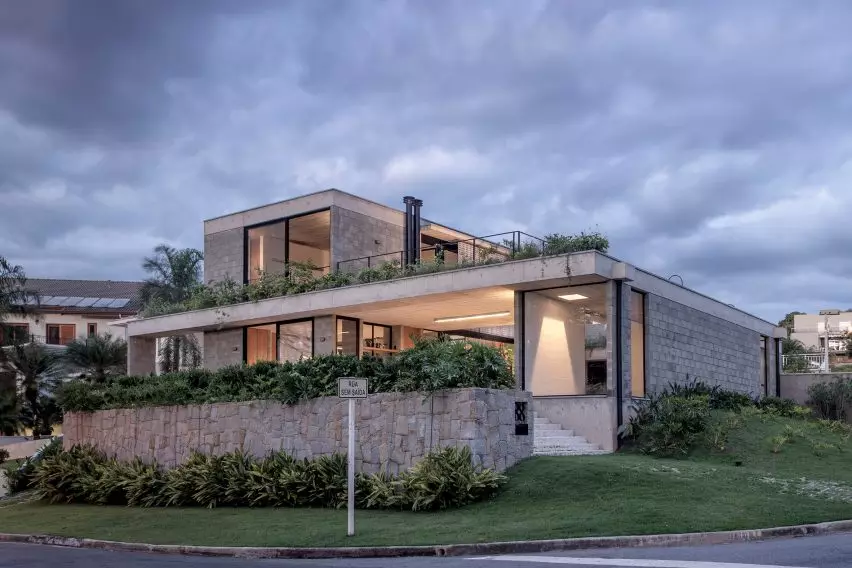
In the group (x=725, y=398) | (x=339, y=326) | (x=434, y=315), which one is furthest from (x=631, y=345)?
(x=339, y=326)

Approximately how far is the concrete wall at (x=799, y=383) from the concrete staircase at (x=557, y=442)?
14597 mm

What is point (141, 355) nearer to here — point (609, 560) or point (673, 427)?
point (673, 427)

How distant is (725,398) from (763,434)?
4.62 m

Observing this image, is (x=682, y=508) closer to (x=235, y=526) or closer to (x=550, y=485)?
(x=550, y=485)

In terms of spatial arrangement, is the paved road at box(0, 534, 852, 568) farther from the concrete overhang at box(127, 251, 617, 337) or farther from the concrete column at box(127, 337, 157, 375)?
the concrete column at box(127, 337, 157, 375)

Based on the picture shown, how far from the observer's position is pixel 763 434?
23.0m

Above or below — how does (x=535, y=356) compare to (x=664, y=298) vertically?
below

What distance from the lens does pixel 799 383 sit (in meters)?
34.5

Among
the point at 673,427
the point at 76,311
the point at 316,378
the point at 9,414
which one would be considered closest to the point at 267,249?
the point at 316,378

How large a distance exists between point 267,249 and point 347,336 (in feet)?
17.4

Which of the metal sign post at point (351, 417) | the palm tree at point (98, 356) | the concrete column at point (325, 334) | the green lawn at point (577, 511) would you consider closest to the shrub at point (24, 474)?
the green lawn at point (577, 511)

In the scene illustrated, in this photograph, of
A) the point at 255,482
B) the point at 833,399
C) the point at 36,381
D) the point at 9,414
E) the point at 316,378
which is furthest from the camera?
the point at 36,381

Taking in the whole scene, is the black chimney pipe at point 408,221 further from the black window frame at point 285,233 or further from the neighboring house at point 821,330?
the neighboring house at point 821,330

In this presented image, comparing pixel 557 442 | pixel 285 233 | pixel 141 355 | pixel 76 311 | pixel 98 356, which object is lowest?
pixel 557 442
